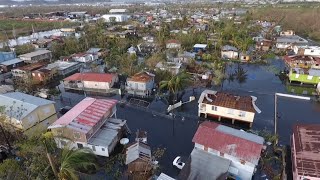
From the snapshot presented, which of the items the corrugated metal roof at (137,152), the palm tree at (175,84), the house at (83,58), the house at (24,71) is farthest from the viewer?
the house at (83,58)

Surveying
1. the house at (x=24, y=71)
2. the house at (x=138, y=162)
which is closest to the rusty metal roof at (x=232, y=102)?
the house at (x=138, y=162)

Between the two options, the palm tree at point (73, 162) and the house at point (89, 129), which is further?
the house at point (89, 129)

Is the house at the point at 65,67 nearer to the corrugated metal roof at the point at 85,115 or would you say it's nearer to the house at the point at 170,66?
the house at the point at 170,66

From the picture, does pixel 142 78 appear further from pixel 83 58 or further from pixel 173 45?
pixel 173 45

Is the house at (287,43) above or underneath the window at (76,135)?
above

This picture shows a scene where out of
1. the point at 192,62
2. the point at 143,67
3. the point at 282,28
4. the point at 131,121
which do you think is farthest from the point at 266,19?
the point at 131,121

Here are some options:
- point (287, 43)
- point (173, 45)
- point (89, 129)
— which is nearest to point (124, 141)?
point (89, 129)
